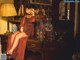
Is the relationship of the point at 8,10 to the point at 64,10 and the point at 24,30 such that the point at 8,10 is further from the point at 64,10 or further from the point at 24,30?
the point at 64,10

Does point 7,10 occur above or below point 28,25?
above

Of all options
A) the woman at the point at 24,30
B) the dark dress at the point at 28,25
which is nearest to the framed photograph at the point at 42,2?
the woman at the point at 24,30

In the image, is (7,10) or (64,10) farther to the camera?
(7,10)

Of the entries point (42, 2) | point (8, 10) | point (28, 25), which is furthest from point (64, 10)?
point (8, 10)

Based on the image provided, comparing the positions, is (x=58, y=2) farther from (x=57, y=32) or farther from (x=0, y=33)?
(x=0, y=33)

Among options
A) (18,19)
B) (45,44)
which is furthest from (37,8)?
(45,44)

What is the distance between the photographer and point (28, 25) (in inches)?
160

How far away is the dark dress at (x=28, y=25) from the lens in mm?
4021

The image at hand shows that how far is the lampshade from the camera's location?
13.4 ft

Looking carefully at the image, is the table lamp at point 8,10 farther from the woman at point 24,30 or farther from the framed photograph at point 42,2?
the framed photograph at point 42,2

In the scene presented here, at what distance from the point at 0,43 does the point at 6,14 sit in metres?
0.49

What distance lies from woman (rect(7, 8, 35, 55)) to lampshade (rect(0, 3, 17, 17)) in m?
0.20

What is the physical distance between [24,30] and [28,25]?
10 centimetres

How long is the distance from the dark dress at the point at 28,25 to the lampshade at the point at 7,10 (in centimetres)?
21
